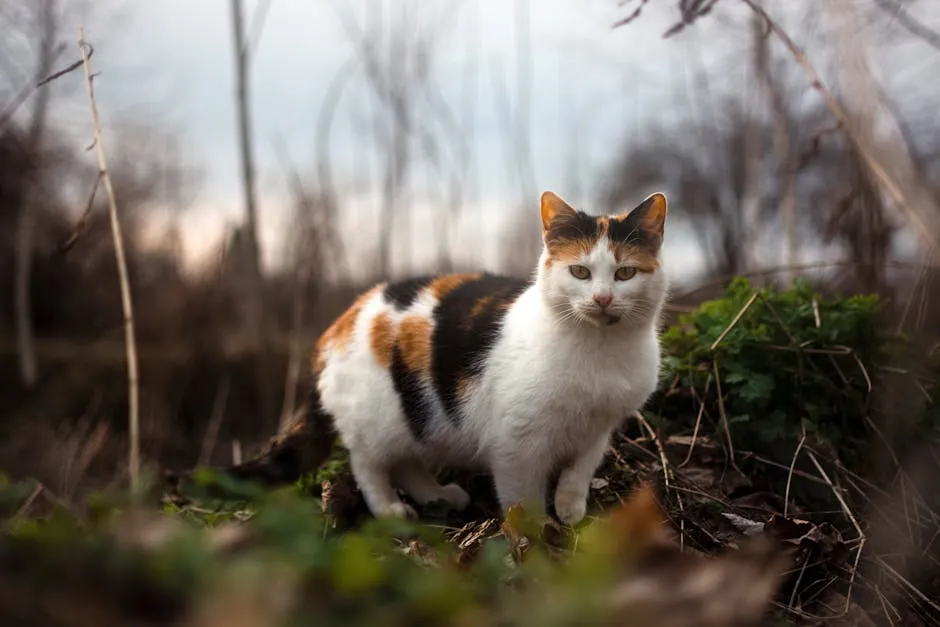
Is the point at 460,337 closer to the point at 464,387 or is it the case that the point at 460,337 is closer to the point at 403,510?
the point at 464,387

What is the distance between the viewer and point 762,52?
5.07 m

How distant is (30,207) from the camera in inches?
252

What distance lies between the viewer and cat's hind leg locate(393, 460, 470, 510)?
8.62ft

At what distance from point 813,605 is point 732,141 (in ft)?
22.9

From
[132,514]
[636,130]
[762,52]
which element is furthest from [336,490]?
[636,130]

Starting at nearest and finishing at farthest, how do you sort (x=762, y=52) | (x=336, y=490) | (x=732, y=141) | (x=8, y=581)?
(x=8, y=581) < (x=336, y=490) < (x=762, y=52) < (x=732, y=141)

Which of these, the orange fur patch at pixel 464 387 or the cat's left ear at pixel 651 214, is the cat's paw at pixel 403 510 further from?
the cat's left ear at pixel 651 214

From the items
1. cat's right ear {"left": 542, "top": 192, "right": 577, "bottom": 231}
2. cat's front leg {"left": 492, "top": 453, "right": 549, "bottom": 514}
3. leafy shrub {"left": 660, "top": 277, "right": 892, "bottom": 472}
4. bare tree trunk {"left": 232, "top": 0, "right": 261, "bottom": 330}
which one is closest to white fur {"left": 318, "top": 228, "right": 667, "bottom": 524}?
cat's front leg {"left": 492, "top": 453, "right": 549, "bottom": 514}

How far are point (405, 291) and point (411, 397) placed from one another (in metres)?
0.39

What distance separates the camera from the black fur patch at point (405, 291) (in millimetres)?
2585

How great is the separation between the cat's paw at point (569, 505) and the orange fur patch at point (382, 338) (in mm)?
688

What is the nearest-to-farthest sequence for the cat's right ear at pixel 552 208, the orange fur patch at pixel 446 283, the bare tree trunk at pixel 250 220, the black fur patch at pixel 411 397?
the cat's right ear at pixel 552 208 < the black fur patch at pixel 411 397 < the orange fur patch at pixel 446 283 < the bare tree trunk at pixel 250 220

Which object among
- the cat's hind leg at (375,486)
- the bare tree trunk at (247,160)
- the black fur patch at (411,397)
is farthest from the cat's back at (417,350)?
the bare tree trunk at (247,160)

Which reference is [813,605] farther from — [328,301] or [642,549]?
[328,301]
